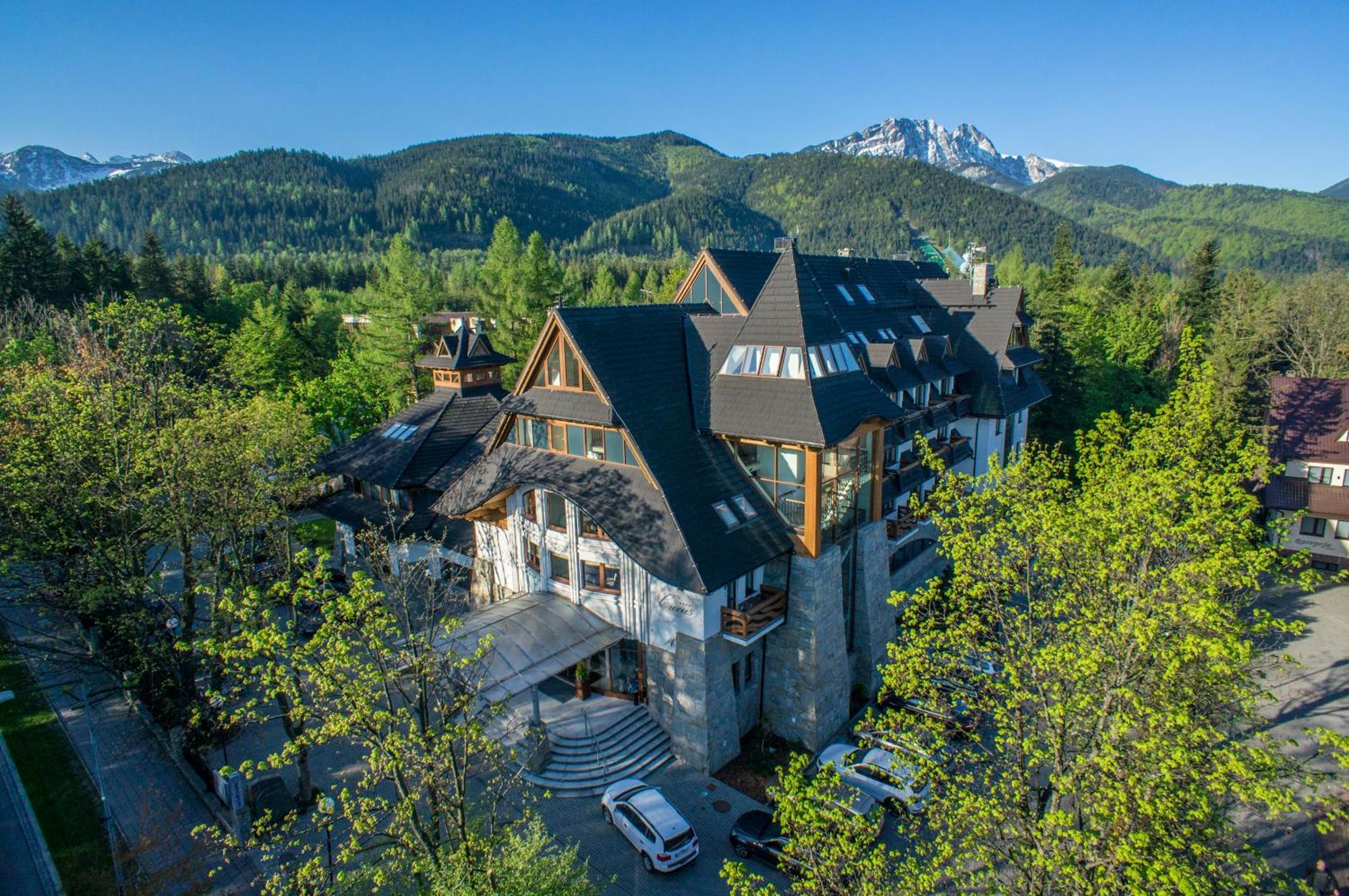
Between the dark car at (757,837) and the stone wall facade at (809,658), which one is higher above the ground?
the stone wall facade at (809,658)

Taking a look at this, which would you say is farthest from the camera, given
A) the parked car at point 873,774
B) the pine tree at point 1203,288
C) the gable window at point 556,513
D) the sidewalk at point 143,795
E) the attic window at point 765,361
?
the pine tree at point 1203,288

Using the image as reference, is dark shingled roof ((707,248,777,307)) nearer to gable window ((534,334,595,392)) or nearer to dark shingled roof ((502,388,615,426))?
gable window ((534,334,595,392))

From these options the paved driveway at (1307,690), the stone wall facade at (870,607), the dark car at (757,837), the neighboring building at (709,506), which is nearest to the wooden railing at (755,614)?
the neighboring building at (709,506)

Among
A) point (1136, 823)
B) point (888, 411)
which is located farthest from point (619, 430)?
point (1136, 823)

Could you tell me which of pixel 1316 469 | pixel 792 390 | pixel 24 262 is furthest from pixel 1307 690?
pixel 24 262

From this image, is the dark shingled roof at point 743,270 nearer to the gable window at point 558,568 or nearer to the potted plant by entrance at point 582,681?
the gable window at point 558,568

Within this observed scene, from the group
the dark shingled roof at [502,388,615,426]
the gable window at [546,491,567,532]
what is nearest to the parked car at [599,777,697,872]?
the gable window at [546,491,567,532]

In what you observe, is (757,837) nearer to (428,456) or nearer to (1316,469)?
(428,456)
